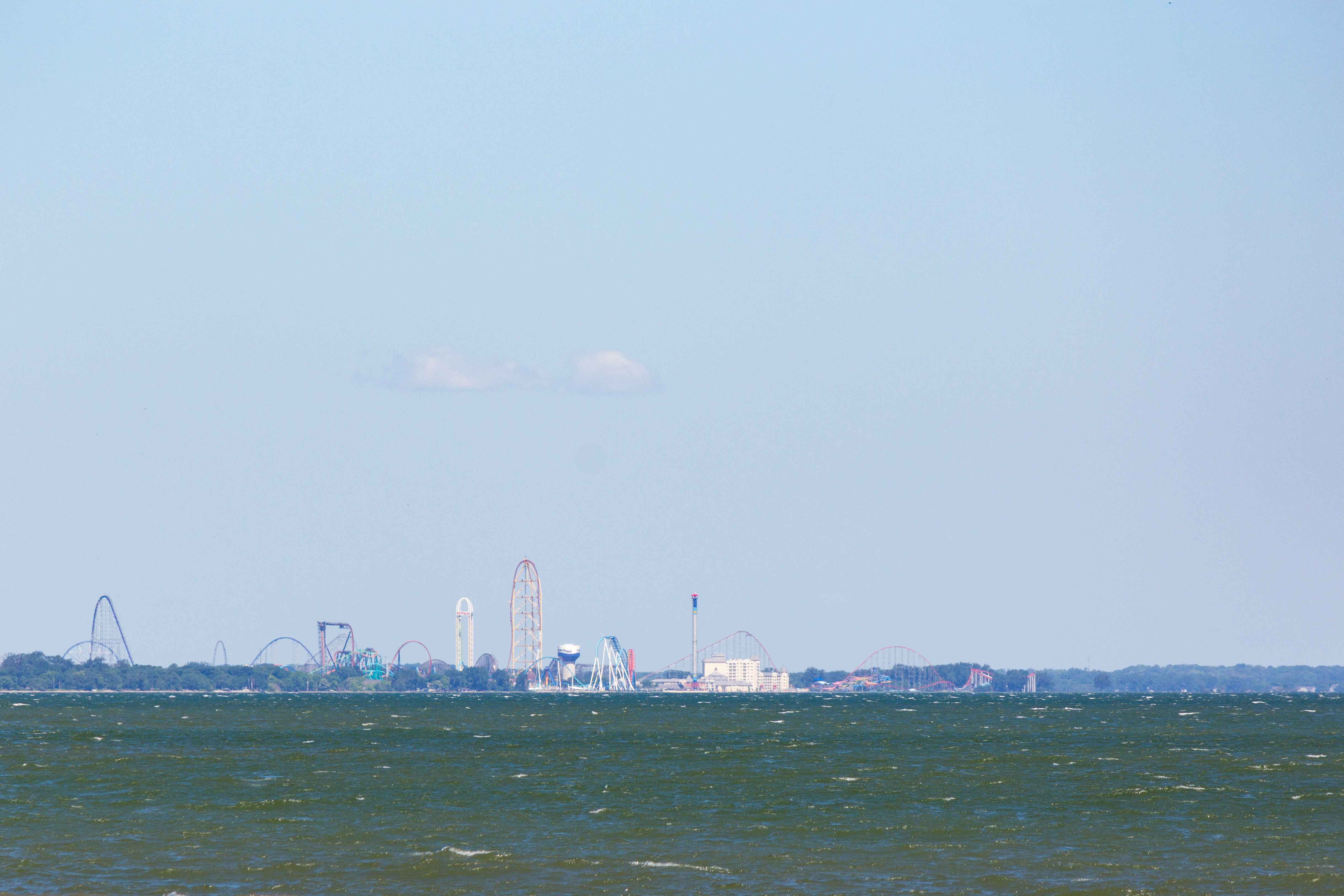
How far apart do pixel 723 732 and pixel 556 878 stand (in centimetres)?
9687

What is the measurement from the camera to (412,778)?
80.8 metres

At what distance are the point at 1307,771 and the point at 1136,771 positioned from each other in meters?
9.53

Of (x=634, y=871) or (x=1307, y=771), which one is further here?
(x=1307, y=771)

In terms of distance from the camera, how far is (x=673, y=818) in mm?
60594

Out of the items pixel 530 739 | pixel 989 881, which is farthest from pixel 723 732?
pixel 989 881

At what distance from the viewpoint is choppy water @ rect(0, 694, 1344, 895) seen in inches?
1791

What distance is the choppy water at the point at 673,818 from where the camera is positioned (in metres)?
45.5

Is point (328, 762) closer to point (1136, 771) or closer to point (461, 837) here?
point (461, 837)

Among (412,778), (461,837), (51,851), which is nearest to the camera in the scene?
(51,851)

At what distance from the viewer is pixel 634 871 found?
4656 cm

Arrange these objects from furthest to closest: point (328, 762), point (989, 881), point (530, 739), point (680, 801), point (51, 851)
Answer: point (530, 739) < point (328, 762) < point (680, 801) < point (51, 851) < point (989, 881)

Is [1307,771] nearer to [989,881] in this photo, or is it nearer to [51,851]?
[989,881]

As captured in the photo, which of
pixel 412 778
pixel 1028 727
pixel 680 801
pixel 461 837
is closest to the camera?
pixel 461 837

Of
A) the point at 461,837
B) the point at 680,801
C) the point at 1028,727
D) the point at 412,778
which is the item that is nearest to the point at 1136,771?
the point at 680,801
